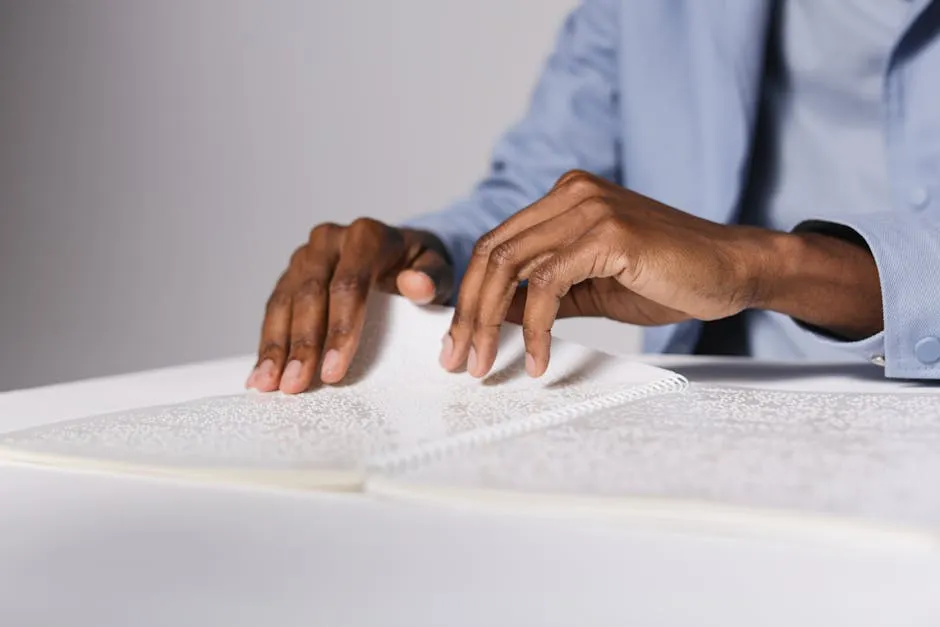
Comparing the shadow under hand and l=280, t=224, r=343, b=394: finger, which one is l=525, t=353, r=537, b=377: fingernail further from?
l=280, t=224, r=343, b=394: finger

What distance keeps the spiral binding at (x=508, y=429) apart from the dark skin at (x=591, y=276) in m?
0.09

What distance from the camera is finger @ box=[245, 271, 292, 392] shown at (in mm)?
841

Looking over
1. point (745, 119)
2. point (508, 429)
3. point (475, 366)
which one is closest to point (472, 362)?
point (475, 366)

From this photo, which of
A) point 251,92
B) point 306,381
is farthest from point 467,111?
point 306,381

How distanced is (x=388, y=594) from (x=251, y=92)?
2.26 m

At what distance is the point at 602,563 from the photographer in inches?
15.3

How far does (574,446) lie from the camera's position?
543 millimetres

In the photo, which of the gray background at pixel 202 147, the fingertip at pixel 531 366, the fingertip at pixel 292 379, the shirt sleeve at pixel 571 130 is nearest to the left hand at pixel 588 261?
the fingertip at pixel 531 366

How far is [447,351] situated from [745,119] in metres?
0.59

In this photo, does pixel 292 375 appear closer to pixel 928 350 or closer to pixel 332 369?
pixel 332 369

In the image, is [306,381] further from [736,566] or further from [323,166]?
[323,166]

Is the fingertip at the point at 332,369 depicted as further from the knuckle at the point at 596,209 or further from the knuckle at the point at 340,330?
the knuckle at the point at 596,209

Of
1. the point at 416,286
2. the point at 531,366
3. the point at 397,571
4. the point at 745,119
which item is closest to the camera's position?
the point at 397,571

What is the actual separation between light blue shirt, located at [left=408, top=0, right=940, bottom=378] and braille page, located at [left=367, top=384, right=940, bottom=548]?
1.22ft
